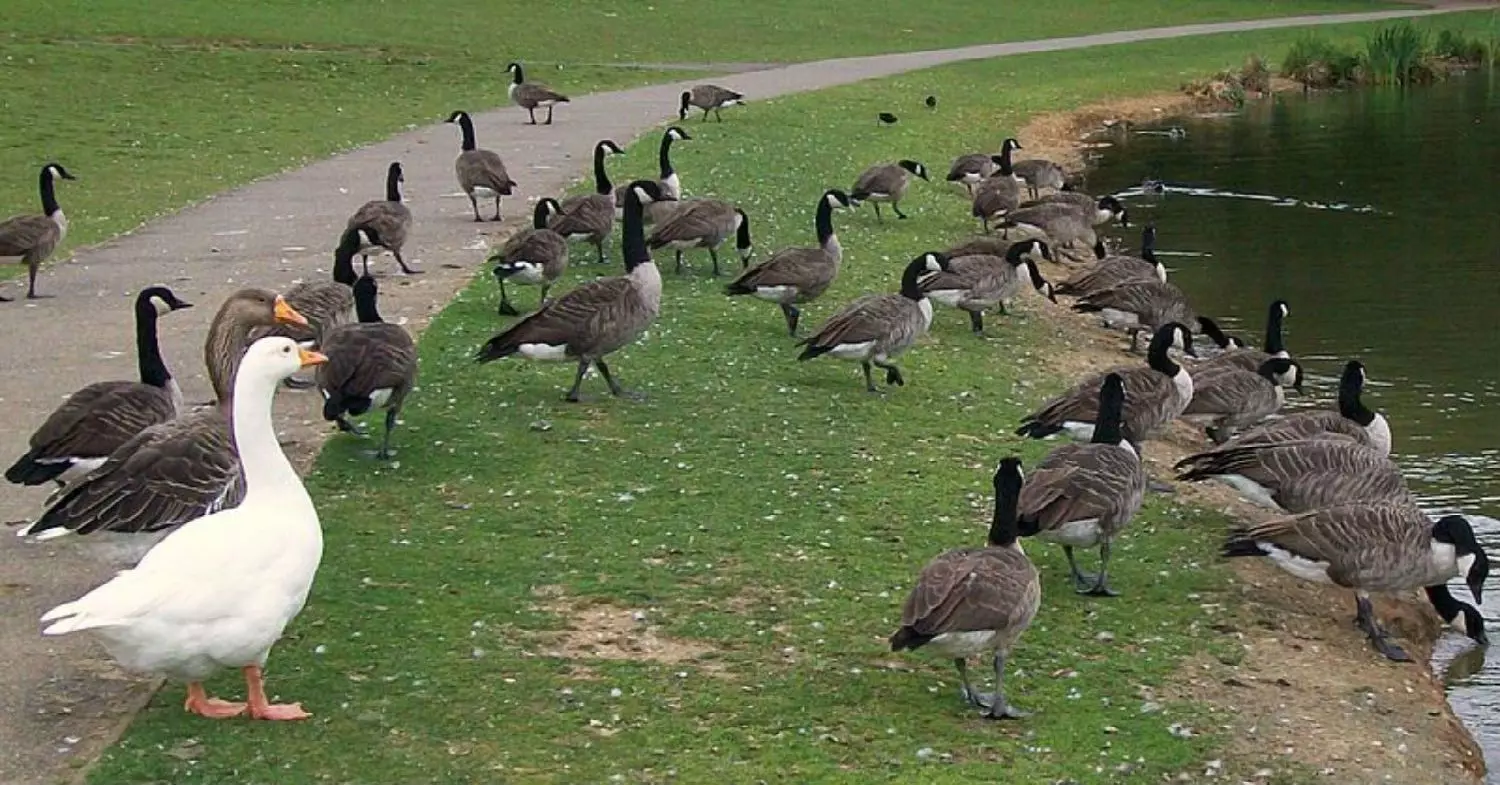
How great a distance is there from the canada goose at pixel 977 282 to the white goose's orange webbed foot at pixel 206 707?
10.8m

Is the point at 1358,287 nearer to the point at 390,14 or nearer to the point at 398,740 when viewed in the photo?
the point at 398,740

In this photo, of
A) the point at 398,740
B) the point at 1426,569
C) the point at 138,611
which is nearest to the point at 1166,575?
the point at 1426,569

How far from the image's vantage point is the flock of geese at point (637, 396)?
8.02 meters

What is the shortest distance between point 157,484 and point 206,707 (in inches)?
60.3

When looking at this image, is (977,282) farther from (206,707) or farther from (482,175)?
(206,707)

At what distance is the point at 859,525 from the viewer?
461 inches

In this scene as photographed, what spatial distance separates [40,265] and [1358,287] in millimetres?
15944

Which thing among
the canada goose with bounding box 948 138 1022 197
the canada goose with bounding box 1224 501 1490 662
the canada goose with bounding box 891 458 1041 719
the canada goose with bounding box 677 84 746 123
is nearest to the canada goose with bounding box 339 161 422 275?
the canada goose with bounding box 1224 501 1490 662

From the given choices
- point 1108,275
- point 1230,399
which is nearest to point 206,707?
point 1230,399

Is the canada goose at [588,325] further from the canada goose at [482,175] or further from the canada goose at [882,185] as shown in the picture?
the canada goose at [882,185]

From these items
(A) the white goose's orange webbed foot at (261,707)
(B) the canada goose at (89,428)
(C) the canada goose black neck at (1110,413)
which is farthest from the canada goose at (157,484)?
(C) the canada goose black neck at (1110,413)

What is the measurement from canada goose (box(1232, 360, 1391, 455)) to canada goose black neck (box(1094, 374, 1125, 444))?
1.09 meters

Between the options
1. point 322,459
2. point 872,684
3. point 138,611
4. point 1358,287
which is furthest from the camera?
point 1358,287

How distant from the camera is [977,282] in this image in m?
18.3
